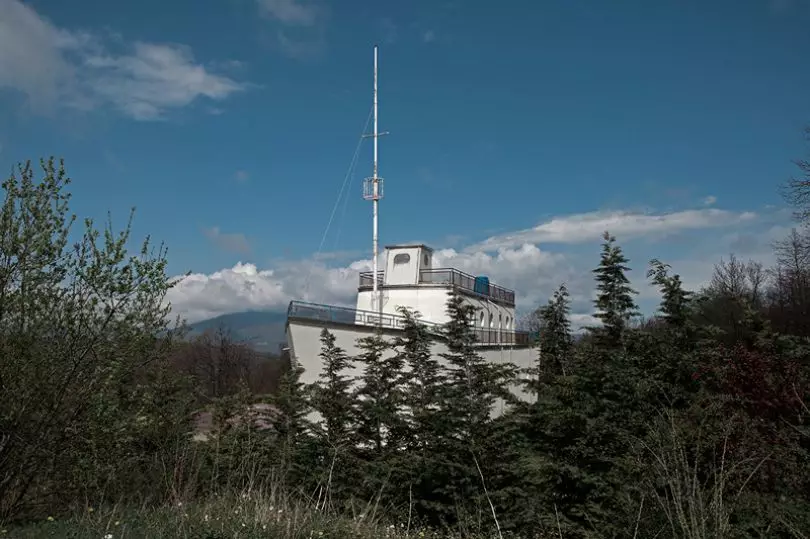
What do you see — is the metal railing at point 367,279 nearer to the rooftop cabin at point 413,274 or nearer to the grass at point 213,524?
the rooftop cabin at point 413,274

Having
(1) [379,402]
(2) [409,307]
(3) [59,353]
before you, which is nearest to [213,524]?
(3) [59,353]

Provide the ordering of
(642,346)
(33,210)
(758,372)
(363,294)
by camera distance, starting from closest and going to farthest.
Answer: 1. (33,210)
2. (758,372)
3. (642,346)
4. (363,294)

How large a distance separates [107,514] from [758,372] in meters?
8.95

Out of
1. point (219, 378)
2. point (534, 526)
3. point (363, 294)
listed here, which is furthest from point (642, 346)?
point (219, 378)

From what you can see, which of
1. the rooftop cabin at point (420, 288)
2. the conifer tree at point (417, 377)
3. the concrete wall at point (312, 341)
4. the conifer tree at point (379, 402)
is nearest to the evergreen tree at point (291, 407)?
the conifer tree at point (379, 402)

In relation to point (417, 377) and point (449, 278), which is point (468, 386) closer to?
point (417, 377)

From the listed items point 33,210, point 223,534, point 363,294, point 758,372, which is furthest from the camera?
point 363,294

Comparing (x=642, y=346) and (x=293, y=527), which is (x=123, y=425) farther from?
(x=642, y=346)

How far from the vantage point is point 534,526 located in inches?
385

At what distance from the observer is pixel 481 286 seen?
28062mm

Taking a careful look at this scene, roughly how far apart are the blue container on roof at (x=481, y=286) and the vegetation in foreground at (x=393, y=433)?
11.2 m

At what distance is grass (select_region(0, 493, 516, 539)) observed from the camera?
535 cm

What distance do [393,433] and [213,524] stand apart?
748 cm

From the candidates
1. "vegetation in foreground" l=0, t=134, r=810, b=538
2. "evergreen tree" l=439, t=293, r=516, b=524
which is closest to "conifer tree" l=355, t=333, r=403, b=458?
"vegetation in foreground" l=0, t=134, r=810, b=538
